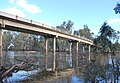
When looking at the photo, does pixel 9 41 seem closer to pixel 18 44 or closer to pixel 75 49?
pixel 18 44

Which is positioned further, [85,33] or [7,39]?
[85,33]

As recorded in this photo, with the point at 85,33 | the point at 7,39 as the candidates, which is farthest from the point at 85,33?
the point at 7,39

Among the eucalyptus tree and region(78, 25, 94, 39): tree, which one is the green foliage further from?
the eucalyptus tree

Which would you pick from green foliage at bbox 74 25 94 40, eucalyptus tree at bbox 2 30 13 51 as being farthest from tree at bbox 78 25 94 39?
eucalyptus tree at bbox 2 30 13 51

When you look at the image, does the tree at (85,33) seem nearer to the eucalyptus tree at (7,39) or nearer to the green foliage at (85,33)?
the green foliage at (85,33)

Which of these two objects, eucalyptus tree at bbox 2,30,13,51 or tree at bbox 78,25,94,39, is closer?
eucalyptus tree at bbox 2,30,13,51

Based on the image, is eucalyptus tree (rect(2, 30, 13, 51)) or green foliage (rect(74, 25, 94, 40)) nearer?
eucalyptus tree (rect(2, 30, 13, 51))

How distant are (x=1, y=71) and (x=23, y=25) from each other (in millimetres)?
43971

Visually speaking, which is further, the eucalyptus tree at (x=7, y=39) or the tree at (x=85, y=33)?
the tree at (x=85, y=33)

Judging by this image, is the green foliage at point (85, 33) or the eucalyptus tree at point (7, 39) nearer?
the eucalyptus tree at point (7, 39)

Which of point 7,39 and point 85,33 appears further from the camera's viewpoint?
point 85,33

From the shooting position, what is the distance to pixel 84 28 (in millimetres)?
178000

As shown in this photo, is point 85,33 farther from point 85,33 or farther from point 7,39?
point 7,39

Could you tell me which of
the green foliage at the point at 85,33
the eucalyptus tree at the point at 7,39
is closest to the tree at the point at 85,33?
the green foliage at the point at 85,33
